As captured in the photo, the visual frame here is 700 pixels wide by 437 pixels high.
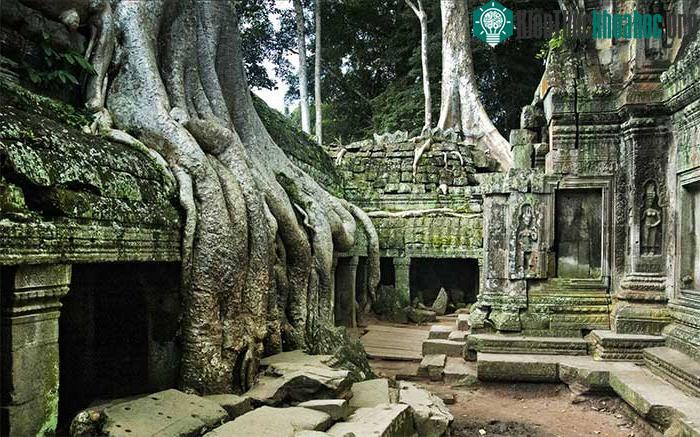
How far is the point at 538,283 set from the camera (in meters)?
7.52

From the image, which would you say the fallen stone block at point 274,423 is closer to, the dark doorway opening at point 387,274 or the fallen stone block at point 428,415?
the fallen stone block at point 428,415

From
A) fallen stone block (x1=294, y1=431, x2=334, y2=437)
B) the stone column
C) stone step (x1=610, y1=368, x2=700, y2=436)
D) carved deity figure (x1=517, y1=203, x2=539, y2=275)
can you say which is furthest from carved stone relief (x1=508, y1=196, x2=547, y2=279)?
fallen stone block (x1=294, y1=431, x2=334, y2=437)

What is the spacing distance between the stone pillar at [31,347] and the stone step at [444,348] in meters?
5.50

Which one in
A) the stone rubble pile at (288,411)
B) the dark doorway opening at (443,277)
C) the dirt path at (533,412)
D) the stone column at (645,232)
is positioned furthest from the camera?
the dark doorway opening at (443,277)

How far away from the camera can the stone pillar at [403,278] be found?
12.9m

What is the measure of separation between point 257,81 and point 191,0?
1727 centimetres

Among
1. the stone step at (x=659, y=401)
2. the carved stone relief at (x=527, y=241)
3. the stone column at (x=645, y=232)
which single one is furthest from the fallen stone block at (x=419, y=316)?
the stone step at (x=659, y=401)

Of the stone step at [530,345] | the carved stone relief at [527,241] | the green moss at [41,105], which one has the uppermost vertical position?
the green moss at [41,105]

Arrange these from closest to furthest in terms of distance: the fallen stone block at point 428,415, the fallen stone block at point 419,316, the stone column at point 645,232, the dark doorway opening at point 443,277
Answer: the fallen stone block at point 428,415, the stone column at point 645,232, the fallen stone block at point 419,316, the dark doorway opening at point 443,277

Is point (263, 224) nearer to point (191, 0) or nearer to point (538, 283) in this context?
point (191, 0)

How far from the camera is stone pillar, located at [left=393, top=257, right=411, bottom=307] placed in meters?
12.9

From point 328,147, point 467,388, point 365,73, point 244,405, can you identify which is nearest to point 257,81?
point 365,73

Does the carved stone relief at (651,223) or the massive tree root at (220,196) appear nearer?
the massive tree root at (220,196)

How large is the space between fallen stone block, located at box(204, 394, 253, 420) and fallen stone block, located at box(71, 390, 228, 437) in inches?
6.3
